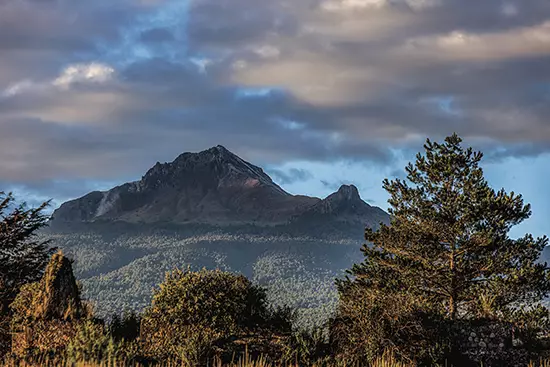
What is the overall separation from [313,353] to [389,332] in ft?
8.34

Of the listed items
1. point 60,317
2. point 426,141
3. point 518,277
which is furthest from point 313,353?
point 426,141

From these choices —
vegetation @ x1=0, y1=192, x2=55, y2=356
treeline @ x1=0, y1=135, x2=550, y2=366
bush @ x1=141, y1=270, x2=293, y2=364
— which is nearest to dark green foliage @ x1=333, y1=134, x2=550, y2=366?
treeline @ x1=0, y1=135, x2=550, y2=366

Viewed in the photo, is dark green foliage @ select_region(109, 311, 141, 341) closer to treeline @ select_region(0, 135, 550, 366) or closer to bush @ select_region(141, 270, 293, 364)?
A: treeline @ select_region(0, 135, 550, 366)

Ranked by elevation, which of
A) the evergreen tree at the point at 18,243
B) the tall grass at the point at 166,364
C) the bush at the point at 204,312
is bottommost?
the tall grass at the point at 166,364

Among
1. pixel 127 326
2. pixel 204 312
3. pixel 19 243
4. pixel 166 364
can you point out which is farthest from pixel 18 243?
Result: pixel 166 364

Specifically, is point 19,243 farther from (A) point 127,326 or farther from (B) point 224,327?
(B) point 224,327

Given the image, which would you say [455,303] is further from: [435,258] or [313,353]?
[313,353]

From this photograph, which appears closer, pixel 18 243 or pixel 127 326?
pixel 127 326

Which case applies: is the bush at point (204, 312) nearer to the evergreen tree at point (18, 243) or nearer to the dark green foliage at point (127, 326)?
the dark green foliage at point (127, 326)

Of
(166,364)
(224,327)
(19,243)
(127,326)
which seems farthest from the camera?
(19,243)

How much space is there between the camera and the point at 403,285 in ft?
140

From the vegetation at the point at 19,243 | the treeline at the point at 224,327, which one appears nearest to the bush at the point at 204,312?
the treeline at the point at 224,327

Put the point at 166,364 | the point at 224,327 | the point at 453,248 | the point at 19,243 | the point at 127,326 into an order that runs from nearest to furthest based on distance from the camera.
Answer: the point at 166,364
the point at 224,327
the point at 127,326
the point at 19,243
the point at 453,248

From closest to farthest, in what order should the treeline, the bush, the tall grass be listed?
the tall grass, the treeline, the bush
